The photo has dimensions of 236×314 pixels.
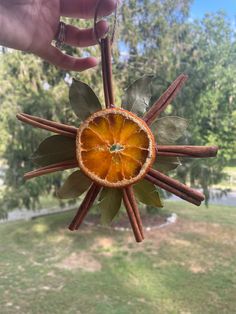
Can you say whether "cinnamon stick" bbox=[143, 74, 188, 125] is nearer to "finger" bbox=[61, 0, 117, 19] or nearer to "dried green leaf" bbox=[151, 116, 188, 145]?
"dried green leaf" bbox=[151, 116, 188, 145]

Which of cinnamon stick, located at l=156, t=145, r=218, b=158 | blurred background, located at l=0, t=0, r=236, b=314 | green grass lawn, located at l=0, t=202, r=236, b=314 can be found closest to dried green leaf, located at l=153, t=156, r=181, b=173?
cinnamon stick, located at l=156, t=145, r=218, b=158

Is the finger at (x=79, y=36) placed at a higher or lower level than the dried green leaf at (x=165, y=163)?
higher

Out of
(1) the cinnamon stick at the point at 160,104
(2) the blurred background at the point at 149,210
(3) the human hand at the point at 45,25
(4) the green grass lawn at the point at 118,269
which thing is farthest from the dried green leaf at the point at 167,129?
(4) the green grass lawn at the point at 118,269

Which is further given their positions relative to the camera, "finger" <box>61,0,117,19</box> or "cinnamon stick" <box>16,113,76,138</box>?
"finger" <box>61,0,117,19</box>

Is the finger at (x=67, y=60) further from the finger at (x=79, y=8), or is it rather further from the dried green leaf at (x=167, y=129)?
the dried green leaf at (x=167, y=129)

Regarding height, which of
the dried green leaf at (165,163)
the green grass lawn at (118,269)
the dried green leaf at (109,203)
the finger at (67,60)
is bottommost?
the green grass lawn at (118,269)

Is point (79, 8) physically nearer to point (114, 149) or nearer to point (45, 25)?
point (45, 25)

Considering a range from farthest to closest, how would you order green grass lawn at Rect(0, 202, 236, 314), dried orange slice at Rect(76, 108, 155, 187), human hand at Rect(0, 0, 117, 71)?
green grass lawn at Rect(0, 202, 236, 314) < human hand at Rect(0, 0, 117, 71) < dried orange slice at Rect(76, 108, 155, 187)
